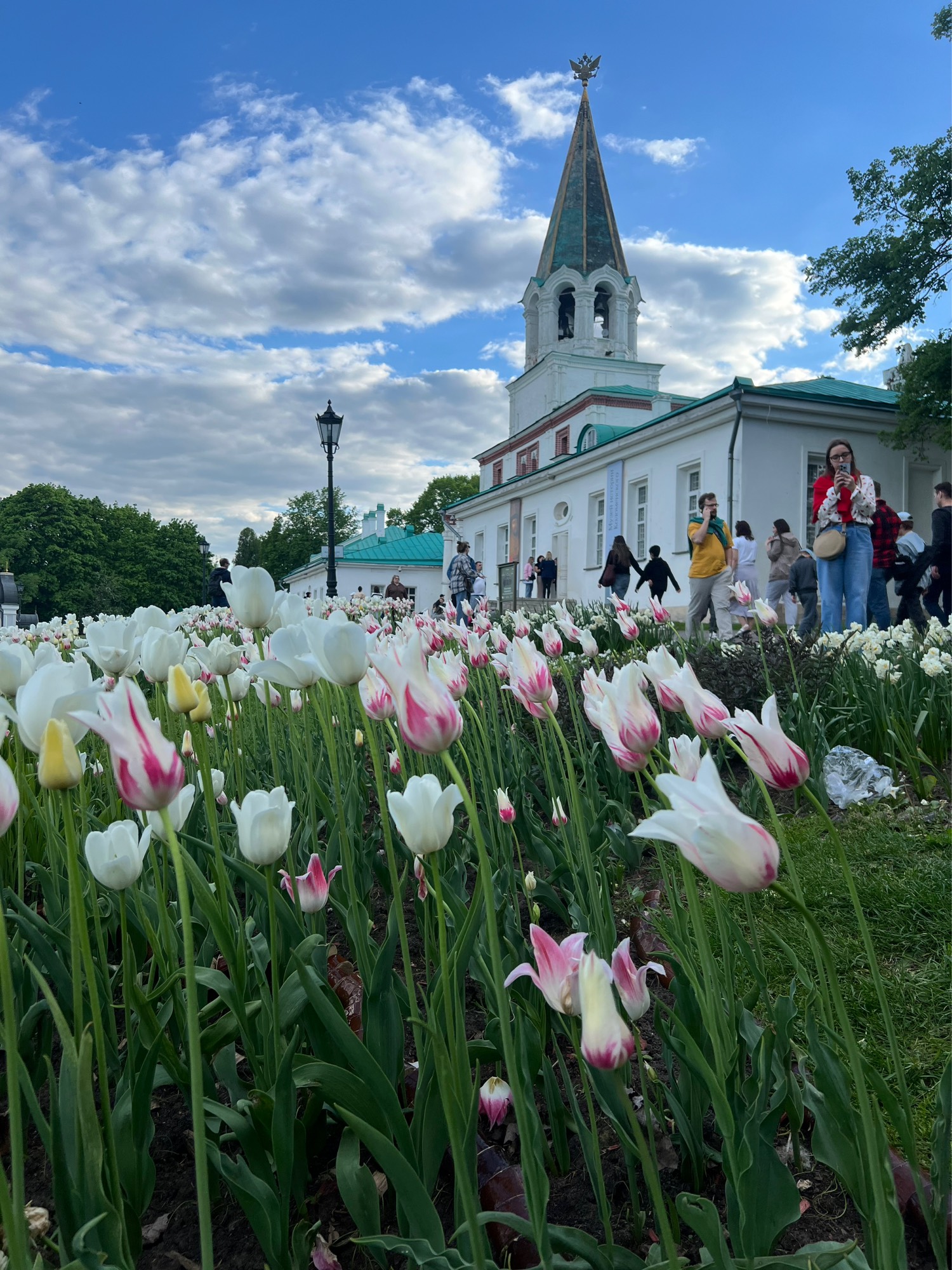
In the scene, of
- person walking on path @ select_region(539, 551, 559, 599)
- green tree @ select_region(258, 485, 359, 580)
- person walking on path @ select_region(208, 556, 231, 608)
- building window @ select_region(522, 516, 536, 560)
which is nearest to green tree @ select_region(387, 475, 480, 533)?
green tree @ select_region(258, 485, 359, 580)

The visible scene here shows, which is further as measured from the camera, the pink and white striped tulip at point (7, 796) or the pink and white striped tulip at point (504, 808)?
the pink and white striped tulip at point (504, 808)

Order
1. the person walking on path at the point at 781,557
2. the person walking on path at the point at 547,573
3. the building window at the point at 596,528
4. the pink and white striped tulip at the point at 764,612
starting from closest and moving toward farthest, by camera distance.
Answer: the pink and white striped tulip at the point at 764,612, the person walking on path at the point at 781,557, the person walking on path at the point at 547,573, the building window at the point at 596,528

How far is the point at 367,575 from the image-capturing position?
1617 inches

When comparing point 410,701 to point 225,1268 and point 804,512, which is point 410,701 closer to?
point 225,1268

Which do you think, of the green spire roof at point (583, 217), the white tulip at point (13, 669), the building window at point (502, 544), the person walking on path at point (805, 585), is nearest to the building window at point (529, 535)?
the building window at point (502, 544)

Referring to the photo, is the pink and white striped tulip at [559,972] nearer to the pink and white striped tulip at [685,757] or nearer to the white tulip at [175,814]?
the pink and white striped tulip at [685,757]

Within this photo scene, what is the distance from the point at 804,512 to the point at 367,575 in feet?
91.4

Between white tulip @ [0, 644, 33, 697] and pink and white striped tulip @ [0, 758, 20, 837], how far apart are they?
64cm

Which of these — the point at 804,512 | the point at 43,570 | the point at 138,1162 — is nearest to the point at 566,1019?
the point at 138,1162

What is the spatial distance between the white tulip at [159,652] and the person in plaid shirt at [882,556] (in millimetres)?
8429

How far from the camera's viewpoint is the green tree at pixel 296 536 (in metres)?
63.7

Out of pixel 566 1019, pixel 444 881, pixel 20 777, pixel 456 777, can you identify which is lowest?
pixel 566 1019

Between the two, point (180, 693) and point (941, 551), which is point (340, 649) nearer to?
point (180, 693)

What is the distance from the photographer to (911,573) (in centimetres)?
988
